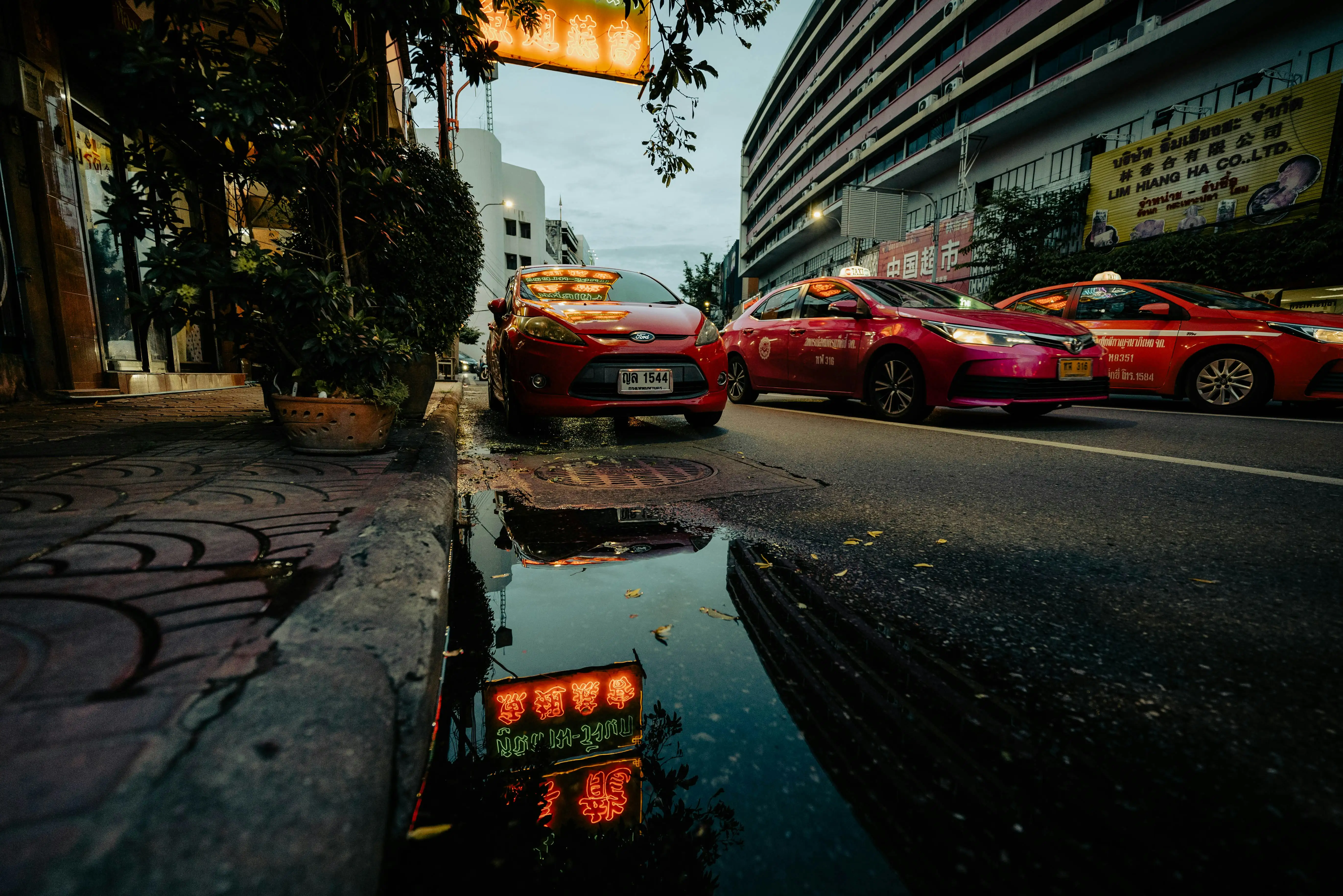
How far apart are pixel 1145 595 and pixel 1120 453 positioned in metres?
2.63

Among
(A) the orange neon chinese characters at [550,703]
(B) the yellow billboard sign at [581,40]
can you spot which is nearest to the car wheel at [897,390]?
(A) the orange neon chinese characters at [550,703]

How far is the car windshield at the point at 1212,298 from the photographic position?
247 inches

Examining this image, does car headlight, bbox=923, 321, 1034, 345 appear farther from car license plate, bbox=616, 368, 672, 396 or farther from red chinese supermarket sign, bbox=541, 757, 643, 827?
red chinese supermarket sign, bbox=541, 757, 643, 827

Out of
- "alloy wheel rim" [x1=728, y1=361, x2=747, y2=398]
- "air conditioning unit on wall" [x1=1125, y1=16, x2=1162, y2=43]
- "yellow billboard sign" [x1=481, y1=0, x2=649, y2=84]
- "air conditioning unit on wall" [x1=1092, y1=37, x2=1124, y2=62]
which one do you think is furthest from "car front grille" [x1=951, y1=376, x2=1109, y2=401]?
"air conditioning unit on wall" [x1=1092, y1=37, x2=1124, y2=62]

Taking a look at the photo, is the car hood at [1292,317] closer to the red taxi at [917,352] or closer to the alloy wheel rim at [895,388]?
the red taxi at [917,352]

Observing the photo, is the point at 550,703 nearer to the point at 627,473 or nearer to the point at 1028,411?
the point at 627,473

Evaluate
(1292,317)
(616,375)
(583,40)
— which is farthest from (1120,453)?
(583,40)

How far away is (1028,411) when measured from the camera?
232 inches

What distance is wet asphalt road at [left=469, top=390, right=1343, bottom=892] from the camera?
0.97 metres

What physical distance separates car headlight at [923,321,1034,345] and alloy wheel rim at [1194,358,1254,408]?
309 centimetres

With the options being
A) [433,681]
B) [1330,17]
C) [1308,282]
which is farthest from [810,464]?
[1330,17]

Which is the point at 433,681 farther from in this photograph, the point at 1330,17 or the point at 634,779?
the point at 1330,17

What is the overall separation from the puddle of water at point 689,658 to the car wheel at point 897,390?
3729mm

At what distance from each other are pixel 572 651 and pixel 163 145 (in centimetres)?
352
